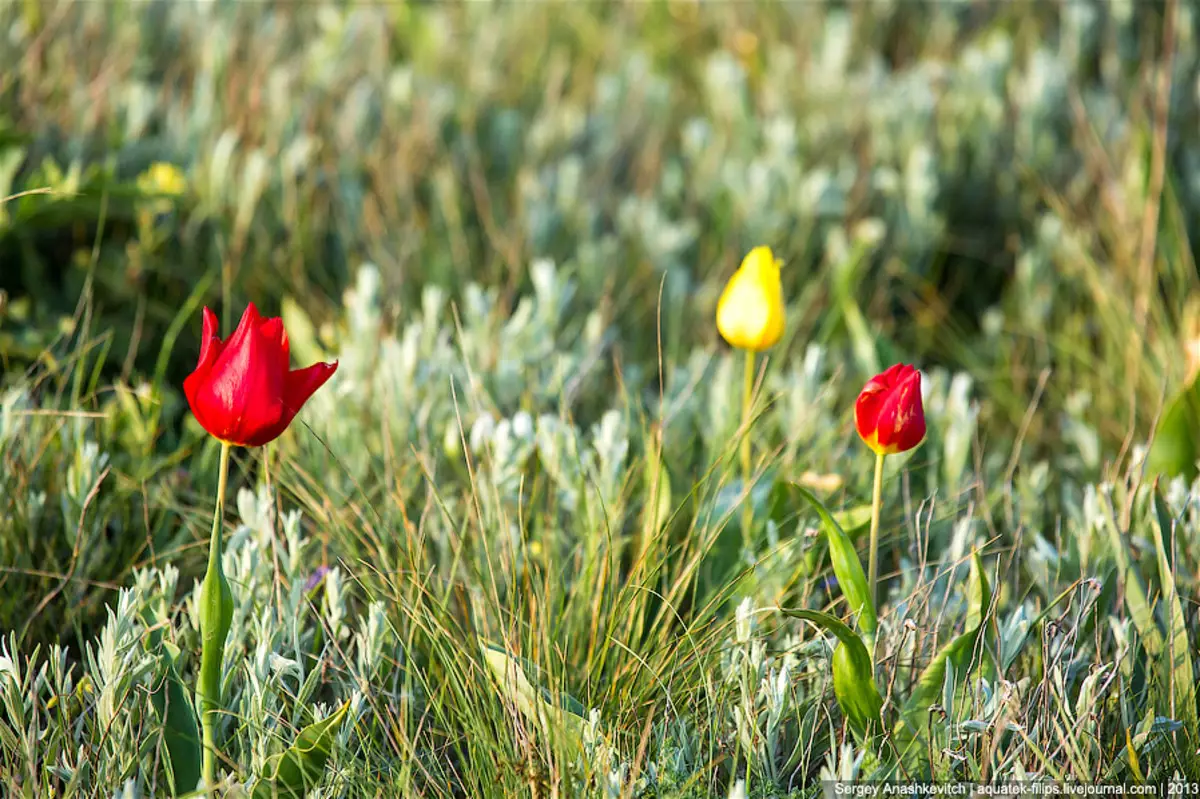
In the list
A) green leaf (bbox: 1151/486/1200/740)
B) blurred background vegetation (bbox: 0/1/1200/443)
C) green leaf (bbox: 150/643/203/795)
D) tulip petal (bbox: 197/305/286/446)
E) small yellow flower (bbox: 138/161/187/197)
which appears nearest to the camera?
tulip petal (bbox: 197/305/286/446)

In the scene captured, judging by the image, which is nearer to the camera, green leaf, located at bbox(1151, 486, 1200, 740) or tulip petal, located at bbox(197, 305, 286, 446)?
tulip petal, located at bbox(197, 305, 286, 446)

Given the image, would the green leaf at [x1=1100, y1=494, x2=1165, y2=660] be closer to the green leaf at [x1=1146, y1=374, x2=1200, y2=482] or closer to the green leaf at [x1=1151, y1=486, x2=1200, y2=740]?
the green leaf at [x1=1151, y1=486, x2=1200, y2=740]

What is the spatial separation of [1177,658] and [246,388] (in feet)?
4.20

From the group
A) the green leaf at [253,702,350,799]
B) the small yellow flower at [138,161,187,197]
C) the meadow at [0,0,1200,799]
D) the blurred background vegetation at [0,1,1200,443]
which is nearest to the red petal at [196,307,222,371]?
the meadow at [0,0,1200,799]

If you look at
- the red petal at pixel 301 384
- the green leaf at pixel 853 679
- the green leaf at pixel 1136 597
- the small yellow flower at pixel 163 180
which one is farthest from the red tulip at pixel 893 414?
the small yellow flower at pixel 163 180

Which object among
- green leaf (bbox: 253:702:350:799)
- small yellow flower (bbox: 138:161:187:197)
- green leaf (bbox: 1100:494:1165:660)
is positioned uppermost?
small yellow flower (bbox: 138:161:187:197)

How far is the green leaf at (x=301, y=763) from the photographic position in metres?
1.43

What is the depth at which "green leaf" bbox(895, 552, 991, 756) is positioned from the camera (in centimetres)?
153

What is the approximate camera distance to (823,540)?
182cm

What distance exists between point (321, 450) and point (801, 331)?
4.24 ft

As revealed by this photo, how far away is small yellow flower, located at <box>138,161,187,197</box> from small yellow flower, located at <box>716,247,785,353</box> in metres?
1.26

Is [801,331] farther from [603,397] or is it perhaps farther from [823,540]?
[823,540]

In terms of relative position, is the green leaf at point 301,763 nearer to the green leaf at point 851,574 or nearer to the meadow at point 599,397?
the meadow at point 599,397

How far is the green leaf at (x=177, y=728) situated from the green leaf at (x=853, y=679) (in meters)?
0.75
